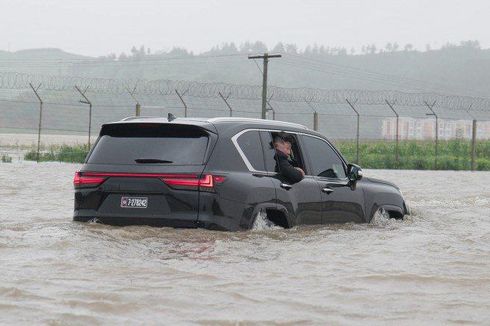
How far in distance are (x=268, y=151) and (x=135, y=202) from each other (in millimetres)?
1556

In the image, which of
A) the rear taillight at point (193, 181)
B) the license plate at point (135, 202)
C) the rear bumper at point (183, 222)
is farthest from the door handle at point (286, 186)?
the license plate at point (135, 202)

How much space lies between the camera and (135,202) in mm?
10078

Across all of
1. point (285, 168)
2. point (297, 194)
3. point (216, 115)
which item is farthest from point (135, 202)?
point (216, 115)

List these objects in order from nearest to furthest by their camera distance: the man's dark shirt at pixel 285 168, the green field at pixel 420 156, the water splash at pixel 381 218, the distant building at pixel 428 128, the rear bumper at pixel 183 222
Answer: the rear bumper at pixel 183 222 < the man's dark shirt at pixel 285 168 < the water splash at pixel 381 218 < the green field at pixel 420 156 < the distant building at pixel 428 128

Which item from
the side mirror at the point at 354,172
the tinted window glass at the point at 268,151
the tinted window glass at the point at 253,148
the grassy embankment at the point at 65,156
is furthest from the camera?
the grassy embankment at the point at 65,156

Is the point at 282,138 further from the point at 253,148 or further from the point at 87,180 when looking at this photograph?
the point at 87,180

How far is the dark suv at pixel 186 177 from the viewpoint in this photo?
9.94m

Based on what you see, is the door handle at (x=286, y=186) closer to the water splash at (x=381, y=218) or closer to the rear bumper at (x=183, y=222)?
the rear bumper at (x=183, y=222)

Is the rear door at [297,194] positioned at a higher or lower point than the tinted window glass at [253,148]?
lower

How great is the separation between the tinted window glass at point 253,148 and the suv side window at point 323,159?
3.18 feet

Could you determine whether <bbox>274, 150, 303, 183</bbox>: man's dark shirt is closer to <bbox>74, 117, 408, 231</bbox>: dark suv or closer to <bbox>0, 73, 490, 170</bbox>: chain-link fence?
<bbox>74, 117, 408, 231</bbox>: dark suv

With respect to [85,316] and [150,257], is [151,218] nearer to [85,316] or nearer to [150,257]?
[150,257]

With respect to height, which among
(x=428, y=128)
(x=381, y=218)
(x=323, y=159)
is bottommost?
(x=381, y=218)

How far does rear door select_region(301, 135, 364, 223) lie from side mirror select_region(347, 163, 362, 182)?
0.20ft
